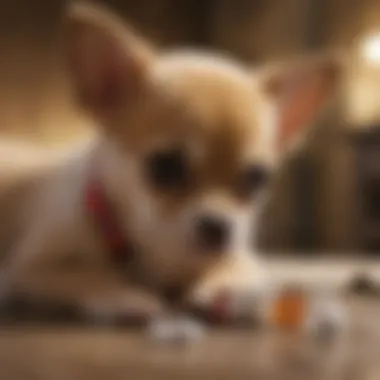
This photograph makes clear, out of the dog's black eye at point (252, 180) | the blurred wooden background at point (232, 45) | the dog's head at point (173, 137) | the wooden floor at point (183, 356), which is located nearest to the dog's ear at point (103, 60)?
the dog's head at point (173, 137)

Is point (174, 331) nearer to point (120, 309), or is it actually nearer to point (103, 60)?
point (120, 309)

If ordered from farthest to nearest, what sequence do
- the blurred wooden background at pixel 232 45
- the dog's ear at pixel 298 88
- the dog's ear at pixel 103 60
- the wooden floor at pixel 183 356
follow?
the blurred wooden background at pixel 232 45, the dog's ear at pixel 298 88, the dog's ear at pixel 103 60, the wooden floor at pixel 183 356

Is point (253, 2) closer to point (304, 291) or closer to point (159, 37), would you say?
point (159, 37)

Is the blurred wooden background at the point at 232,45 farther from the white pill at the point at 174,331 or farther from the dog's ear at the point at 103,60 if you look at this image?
the white pill at the point at 174,331

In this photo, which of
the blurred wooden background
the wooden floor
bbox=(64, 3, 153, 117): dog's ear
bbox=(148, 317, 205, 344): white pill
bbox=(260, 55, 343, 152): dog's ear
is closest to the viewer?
the wooden floor

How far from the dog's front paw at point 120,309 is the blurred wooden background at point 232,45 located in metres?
1.31

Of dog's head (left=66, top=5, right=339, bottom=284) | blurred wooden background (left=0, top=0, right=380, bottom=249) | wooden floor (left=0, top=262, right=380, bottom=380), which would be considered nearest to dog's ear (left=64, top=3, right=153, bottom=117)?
dog's head (left=66, top=5, right=339, bottom=284)

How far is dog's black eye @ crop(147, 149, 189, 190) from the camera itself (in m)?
0.96

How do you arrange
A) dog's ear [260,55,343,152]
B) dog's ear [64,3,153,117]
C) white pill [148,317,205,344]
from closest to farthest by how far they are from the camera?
white pill [148,317,205,344] → dog's ear [64,3,153,117] → dog's ear [260,55,343,152]

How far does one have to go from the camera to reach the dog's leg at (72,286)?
37.8 inches

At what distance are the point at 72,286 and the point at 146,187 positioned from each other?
0.13 metres

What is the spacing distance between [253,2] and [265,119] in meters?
1.64

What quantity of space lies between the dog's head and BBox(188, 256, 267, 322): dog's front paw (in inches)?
1.5

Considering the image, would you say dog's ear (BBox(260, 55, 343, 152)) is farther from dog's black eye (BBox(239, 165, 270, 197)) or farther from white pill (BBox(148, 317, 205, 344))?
white pill (BBox(148, 317, 205, 344))
